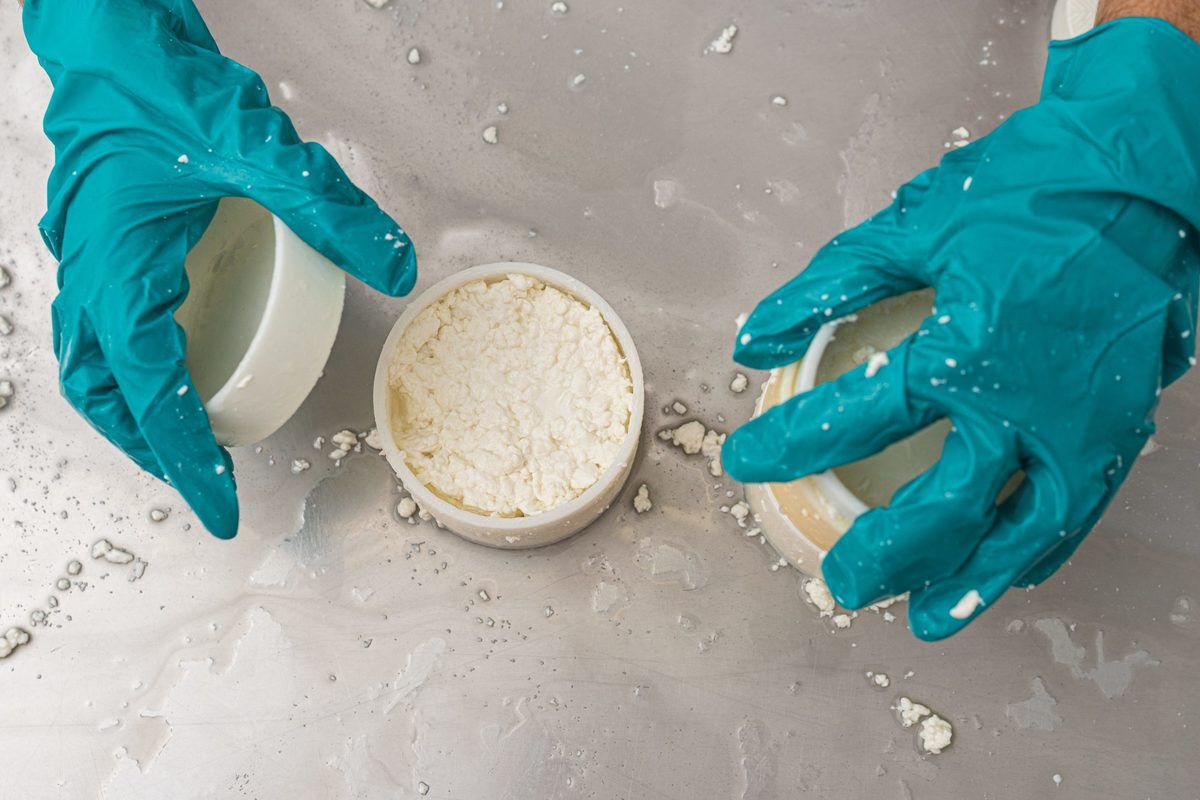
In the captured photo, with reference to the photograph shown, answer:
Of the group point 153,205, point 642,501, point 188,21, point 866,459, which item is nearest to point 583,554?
point 642,501

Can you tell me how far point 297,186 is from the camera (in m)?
0.86

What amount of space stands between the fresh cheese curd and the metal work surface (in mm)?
126

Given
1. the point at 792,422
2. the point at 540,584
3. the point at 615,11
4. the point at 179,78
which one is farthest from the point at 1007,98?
the point at 179,78

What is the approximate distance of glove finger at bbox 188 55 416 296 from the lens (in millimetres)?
859

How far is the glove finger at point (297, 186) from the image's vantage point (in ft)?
2.82

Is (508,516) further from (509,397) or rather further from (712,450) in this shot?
(712,450)

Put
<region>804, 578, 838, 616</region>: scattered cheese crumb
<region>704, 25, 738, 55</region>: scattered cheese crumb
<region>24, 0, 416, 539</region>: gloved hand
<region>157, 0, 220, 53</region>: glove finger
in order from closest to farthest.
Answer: <region>24, 0, 416, 539</region>: gloved hand < <region>157, 0, 220, 53</region>: glove finger < <region>804, 578, 838, 616</region>: scattered cheese crumb < <region>704, 25, 738, 55</region>: scattered cheese crumb

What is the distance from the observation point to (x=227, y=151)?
2.84 ft

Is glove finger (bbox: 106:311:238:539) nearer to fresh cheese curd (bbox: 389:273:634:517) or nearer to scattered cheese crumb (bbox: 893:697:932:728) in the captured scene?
fresh cheese curd (bbox: 389:273:634:517)

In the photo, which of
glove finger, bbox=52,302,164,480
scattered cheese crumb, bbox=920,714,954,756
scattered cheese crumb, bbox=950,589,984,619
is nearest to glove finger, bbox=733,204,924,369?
scattered cheese crumb, bbox=950,589,984,619

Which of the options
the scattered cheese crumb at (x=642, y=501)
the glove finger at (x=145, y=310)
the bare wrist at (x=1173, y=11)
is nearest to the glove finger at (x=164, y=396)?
the glove finger at (x=145, y=310)

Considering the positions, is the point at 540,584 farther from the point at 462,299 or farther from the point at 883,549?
the point at 883,549

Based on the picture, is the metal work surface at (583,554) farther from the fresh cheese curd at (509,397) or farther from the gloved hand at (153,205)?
the gloved hand at (153,205)

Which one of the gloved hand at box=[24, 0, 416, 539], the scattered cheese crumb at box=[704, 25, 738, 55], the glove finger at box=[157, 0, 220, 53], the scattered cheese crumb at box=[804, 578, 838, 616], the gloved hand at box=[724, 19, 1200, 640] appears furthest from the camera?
the scattered cheese crumb at box=[704, 25, 738, 55]
